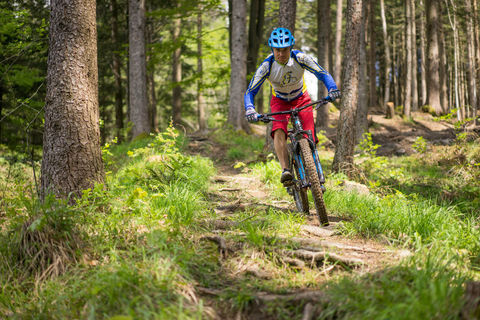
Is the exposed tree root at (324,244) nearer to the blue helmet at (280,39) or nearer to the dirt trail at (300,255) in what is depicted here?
the dirt trail at (300,255)

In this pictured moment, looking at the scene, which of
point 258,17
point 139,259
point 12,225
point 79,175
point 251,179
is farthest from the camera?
point 258,17

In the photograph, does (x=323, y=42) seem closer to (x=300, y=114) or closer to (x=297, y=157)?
(x=300, y=114)

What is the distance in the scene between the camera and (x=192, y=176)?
5871 mm

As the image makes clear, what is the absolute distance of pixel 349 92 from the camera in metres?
7.18

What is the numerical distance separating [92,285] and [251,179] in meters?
4.67

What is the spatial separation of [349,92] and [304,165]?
11.6 feet

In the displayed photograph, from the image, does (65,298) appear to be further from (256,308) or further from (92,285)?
(256,308)

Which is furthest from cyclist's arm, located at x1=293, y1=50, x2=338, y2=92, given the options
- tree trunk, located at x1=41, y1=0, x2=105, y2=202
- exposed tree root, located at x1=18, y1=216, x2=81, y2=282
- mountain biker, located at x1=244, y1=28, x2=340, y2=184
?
exposed tree root, located at x1=18, y1=216, x2=81, y2=282

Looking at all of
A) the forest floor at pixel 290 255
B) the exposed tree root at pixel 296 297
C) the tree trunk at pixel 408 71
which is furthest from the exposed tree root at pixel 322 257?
the tree trunk at pixel 408 71

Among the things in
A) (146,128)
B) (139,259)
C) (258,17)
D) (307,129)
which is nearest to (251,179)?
(307,129)

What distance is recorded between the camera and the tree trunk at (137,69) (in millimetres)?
11844

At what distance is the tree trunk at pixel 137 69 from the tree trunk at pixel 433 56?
16.8m

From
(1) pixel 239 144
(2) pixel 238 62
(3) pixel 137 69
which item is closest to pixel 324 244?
(1) pixel 239 144

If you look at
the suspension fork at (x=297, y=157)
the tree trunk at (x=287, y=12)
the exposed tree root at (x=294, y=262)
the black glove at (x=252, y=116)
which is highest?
the tree trunk at (x=287, y=12)
